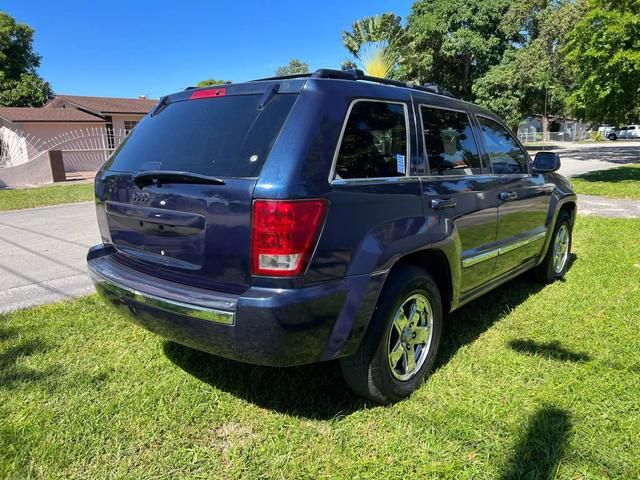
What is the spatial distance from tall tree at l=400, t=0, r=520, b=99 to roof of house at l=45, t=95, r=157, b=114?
16.5 metres

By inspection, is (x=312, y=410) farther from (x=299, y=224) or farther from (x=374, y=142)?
(x=374, y=142)

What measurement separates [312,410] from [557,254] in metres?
3.69

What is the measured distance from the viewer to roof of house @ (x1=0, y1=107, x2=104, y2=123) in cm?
2525

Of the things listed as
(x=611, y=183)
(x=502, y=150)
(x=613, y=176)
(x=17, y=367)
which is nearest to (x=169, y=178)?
(x=17, y=367)

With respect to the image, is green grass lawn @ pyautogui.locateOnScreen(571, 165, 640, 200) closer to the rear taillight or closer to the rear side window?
the rear side window

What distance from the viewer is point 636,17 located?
11.9 meters

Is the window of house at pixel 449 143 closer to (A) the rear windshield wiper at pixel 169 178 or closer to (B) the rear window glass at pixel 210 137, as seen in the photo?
(B) the rear window glass at pixel 210 137

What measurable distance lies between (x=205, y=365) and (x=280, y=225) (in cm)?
167

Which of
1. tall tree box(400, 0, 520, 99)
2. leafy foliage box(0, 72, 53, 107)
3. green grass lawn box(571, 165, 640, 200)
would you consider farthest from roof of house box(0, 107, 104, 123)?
green grass lawn box(571, 165, 640, 200)

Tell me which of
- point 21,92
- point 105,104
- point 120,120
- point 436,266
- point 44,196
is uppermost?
point 21,92

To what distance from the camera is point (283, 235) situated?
2303 mm

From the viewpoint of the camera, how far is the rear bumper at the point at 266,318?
7.60 ft

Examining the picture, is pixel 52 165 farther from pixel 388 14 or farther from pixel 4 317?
pixel 388 14

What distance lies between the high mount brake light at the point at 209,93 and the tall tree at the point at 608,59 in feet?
41.2
